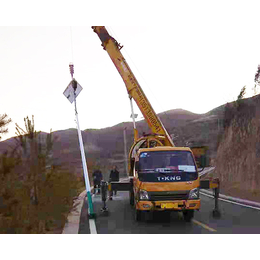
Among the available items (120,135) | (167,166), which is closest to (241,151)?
(167,166)

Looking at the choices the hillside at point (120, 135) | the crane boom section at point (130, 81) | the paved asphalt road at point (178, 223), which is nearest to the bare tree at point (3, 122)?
the paved asphalt road at point (178, 223)

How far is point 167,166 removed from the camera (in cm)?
1372

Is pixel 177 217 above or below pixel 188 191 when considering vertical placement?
below

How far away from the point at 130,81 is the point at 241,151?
11.7m

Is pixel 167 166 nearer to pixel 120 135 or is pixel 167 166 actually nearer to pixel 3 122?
pixel 3 122

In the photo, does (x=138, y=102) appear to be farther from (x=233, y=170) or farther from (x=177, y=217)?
(x=233, y=170)

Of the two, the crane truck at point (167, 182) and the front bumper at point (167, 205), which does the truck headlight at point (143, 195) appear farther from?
the front bumper at point (167, 205)

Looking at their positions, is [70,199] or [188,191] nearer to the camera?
[188,191]

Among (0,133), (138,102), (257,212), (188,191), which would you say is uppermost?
(138,102)

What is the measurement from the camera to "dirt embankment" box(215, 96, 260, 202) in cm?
2485

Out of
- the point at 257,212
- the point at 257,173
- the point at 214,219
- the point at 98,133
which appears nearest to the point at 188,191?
the point at 214,219

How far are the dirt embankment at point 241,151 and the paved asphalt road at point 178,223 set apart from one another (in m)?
5.89
